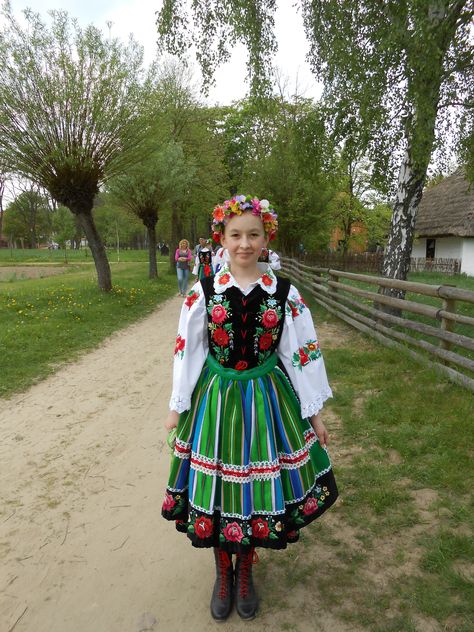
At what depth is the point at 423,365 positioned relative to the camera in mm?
5125

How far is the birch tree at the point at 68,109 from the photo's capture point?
9.85 metres

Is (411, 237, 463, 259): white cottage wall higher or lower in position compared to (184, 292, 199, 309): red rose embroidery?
higher

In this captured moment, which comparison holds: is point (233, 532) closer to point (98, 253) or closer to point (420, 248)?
point (98, 253)

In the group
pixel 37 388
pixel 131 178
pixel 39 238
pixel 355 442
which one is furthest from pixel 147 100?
pixel 39 238

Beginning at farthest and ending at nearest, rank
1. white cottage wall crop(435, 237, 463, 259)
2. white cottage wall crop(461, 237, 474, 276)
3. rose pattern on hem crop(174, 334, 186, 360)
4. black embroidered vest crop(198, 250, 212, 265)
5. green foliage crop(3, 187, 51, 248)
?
green foliage crop(3, 187, 51, 248) < white cottage wall crop(435, 237, 463, 259) < white cottage wall crop(461, 237, 474, 276) < black embroidered vest crop(198, 250, 212, 265) < rose pattern on hem crop(174, 334, 186, 360)

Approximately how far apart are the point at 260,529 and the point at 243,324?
1017 millimetres

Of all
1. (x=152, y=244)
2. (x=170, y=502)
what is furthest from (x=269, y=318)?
(x=152, y=244)

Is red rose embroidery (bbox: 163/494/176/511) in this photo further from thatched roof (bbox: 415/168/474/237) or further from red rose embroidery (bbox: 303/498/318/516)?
thatched roof (bbox: 415/168/474/237)

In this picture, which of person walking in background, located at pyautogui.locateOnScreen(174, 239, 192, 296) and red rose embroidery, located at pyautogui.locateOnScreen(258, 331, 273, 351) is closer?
red rose embroidery, located at pyautogui.locateOnScreen(258, 331, 273, 351)

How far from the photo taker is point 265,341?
2.10 meters

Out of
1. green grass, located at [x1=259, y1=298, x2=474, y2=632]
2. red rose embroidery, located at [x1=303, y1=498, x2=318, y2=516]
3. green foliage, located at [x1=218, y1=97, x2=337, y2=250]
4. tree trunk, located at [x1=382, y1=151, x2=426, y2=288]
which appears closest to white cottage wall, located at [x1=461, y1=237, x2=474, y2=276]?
green foliage, located at [x1=218, y1=97, x2=337, y2=250]

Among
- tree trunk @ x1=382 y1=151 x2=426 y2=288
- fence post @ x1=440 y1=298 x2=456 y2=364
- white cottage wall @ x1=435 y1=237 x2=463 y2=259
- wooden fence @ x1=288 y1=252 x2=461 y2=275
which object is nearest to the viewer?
fence post @ x1=440 y1=298 x2=456 y2=364

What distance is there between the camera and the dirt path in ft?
7.13

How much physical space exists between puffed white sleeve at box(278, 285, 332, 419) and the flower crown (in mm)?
370
